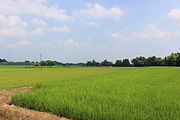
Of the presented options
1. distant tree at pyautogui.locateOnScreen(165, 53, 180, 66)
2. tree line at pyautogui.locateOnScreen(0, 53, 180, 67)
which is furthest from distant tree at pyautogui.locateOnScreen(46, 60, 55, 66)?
distant tree at pyautogui.locateOnScreen(165, 53, 180, 66)

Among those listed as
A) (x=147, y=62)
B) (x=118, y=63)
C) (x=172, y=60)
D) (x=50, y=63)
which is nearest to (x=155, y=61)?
(x=147, y=62)

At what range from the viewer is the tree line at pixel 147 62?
77.9 m

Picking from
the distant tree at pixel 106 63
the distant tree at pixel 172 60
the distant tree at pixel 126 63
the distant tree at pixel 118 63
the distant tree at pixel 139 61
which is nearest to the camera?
the distant tree at pixel 172 60

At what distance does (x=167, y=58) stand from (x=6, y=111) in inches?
3350

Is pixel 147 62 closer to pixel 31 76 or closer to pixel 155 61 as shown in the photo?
pixel 155 61

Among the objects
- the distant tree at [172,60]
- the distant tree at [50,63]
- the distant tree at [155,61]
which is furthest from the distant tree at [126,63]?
the distant tree at [50,63]

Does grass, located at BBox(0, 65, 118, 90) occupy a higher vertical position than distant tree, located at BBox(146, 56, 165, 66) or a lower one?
lower

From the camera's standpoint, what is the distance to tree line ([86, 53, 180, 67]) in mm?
77869

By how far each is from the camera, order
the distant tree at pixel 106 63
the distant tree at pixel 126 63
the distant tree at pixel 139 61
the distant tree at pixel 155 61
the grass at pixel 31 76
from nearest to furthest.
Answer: the grass at pixel 31 76, the distant tree at pixel 155 61, the distant tree at pixel 139 61, the distant tree at pixel 126 63, the distant tree at pixel 106 63

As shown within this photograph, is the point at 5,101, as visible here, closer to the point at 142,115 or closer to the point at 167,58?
the point at 142,115

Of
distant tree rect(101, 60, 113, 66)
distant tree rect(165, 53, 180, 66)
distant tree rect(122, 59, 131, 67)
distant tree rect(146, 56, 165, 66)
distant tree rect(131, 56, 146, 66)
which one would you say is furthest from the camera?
distant tree rect(101, 60, 113, 66)

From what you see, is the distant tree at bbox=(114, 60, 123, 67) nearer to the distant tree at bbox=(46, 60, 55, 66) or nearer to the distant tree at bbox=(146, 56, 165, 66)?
the distant tree at bbox=(146, 56, 165, 66)

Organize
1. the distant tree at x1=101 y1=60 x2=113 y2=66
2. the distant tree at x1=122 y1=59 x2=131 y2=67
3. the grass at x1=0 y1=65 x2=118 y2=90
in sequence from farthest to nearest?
the distant tree at x1=101 y1=60 x2=113 y2=66
the distant tree at x1=122 y1=59 x2=131 y2=67
the grass at x1=0 y1=65 x2=118 y2=90

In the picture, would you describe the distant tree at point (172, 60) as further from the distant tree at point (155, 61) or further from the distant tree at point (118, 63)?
the distant tree at point (118, 63)
